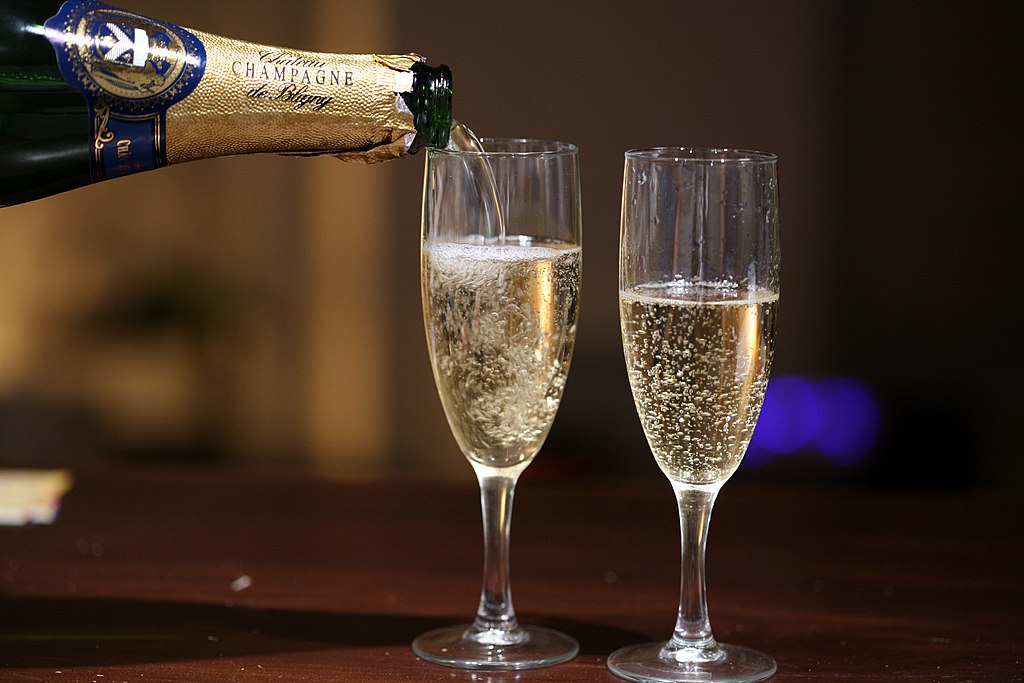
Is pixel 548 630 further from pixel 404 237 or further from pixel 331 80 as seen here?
pixel 404 237

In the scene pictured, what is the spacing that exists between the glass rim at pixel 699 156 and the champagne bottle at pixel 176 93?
0.17 meters

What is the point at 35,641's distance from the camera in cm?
92

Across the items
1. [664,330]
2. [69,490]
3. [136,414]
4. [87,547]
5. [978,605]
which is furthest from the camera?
[136,414]

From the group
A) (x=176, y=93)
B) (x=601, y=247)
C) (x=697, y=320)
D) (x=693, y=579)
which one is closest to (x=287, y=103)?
(x=176, y=93)

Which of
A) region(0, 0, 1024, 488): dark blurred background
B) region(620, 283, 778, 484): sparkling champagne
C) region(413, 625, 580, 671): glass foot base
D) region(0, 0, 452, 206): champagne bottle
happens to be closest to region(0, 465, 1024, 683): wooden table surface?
region(413, 625, 580, 671): glass foot base

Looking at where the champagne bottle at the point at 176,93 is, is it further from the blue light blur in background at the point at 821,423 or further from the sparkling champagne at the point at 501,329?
the blue light blur in background at the point at 821,423

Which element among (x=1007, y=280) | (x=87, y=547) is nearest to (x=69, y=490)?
(x=87, y=547)

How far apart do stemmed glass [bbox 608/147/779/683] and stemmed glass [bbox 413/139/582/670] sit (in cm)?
6

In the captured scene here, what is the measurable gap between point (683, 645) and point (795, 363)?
2.27 meters

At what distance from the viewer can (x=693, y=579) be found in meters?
0.92

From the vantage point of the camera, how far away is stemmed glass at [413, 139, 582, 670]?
0.94 m

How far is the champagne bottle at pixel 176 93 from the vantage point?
0.94m

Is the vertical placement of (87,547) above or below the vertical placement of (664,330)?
below

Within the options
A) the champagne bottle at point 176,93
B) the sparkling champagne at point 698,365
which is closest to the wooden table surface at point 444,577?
the sparkling champagne at point 698,365
